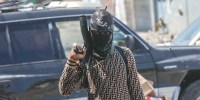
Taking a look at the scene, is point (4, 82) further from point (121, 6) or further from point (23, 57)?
point (121, 6)

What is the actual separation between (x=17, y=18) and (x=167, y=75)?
1.82m

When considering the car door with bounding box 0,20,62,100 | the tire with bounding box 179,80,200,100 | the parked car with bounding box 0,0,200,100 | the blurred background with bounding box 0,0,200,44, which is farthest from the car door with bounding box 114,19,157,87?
the blurred background with bounding box 0,0,200,44

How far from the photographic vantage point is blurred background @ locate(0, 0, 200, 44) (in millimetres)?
17672

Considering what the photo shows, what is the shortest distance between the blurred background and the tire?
9.08 metres

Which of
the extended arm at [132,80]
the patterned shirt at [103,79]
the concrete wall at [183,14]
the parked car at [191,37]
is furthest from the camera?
the concrete wall at [183,14]

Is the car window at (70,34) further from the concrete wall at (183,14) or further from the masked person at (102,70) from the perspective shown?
the concrete wall at (183,14)

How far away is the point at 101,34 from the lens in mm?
3141

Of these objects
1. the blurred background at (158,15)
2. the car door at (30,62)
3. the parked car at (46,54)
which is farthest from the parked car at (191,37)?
the blurred background at (158,15)

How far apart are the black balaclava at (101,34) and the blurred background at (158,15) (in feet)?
41.0

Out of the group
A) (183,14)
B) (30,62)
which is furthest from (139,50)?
(183,14)

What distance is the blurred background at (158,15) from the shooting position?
17.7m

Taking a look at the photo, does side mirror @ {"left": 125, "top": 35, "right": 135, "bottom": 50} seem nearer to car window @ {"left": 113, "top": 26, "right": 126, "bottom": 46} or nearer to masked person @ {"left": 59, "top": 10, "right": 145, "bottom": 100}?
car window @ {"left": 113, "top": 26, "right": 126, "bottom": 46}

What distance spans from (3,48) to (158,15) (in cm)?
1609

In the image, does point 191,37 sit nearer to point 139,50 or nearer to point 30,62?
point 139,50
